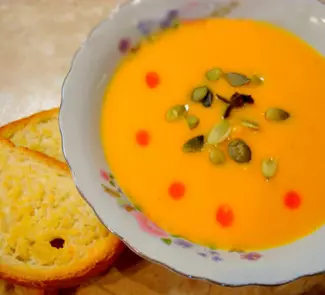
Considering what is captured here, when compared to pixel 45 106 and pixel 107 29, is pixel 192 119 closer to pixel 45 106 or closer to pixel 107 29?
pixel 107 29

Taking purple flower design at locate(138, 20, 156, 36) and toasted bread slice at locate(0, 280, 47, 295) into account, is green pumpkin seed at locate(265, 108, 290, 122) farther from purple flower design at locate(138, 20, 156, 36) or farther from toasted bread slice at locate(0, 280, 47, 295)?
toasted bread slice at locate(0, 280, 47, 295)

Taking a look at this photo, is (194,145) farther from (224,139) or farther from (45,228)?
(45,228)

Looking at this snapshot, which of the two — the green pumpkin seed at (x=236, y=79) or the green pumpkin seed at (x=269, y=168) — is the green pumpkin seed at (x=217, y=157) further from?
the green pumpkin seed at (x=236, y=79)

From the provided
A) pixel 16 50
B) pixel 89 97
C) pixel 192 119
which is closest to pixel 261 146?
pixel 192 119

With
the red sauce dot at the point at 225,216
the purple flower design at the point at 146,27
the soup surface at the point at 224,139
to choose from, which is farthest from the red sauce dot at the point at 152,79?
the red sauce dot at the point at 225,216

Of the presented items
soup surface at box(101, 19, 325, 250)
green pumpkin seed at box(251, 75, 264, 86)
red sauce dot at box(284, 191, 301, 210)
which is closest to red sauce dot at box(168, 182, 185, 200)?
soup surface at box(101, 19, 325, 250)

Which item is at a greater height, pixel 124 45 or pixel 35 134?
pixel 124 45

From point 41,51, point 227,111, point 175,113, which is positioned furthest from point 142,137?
point 41,51
